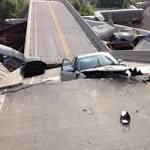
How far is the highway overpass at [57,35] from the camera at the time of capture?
32.8m

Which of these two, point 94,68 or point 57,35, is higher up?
point 94,68

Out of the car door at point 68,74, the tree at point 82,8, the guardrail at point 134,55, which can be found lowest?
the tree at point 82,8

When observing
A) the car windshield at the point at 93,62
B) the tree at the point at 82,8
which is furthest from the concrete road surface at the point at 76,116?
the tree at the point at 82,8

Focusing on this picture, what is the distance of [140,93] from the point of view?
1499 centimetres

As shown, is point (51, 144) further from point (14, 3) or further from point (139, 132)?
point (14, 3)

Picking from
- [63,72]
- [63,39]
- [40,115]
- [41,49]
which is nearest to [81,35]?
[63,39]

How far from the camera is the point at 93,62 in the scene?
64.3ft

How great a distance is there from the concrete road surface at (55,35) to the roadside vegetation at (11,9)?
1069cm

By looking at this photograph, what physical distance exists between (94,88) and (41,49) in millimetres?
18691

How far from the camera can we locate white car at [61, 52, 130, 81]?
17.5 metres

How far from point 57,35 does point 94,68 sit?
69.5 ft

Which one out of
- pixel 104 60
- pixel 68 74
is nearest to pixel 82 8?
pixel 104 60

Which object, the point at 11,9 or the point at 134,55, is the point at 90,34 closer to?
the point at 134,55

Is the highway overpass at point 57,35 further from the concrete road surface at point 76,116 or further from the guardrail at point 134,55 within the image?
the concrete road surface at point 76,116
